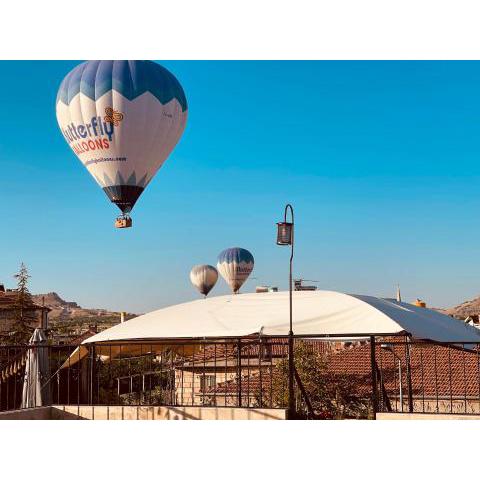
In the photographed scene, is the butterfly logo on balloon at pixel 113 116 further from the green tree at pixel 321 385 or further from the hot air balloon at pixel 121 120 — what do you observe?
the green tree at pixel 321 385

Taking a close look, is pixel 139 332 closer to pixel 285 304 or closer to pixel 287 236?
pixel 285 304

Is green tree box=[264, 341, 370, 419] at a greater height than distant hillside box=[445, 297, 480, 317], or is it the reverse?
distant hillside box=[445, 297, 480, 317]

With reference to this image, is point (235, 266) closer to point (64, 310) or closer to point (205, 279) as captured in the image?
point (205, 279)

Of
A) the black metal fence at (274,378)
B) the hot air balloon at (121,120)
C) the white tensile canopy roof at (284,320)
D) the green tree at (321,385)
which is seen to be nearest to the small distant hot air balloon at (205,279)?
the black metal fence at (274,378)

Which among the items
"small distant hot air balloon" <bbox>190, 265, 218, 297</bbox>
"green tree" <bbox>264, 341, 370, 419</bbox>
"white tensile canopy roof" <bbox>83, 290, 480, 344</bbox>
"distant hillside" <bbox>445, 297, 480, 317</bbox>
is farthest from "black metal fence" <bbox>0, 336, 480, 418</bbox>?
"distant hillside" <bbox>445, 297, 480, 317</bbox>

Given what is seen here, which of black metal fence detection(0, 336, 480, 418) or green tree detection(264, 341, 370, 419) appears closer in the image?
black metal fence detection(0, 336, 480, 418)

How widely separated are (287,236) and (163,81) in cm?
1277

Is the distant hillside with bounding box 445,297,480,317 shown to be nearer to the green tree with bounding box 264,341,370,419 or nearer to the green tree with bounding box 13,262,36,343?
the green tree with bounding box 13,262,36,343

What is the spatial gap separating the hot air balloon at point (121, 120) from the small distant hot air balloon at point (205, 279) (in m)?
35.2

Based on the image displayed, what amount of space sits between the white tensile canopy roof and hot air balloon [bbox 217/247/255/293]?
37.3 metres

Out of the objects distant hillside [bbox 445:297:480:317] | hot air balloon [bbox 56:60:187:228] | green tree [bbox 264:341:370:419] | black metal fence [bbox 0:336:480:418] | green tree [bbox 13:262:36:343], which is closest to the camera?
black metal fence [bbox 0:336:480:418]

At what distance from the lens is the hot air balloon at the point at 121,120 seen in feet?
64.9

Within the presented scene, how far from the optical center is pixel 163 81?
20453 millimetres

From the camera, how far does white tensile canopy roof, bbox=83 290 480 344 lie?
40.4 feet
